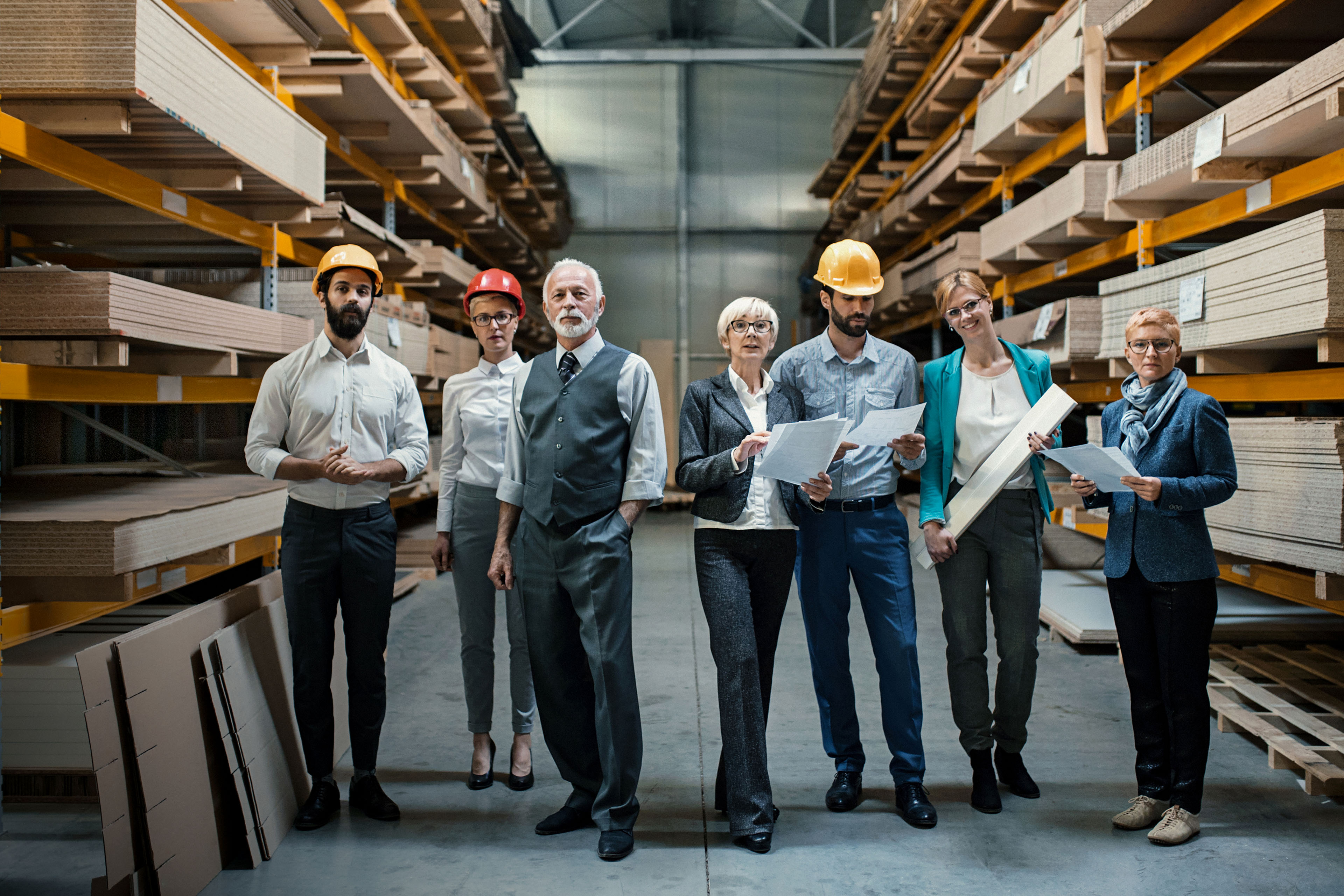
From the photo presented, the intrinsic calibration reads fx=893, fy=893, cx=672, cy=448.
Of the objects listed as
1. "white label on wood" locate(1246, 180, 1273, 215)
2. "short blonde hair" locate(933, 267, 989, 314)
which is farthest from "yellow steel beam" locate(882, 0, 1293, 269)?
"short blonde hair" locate(933, 267, 989, 314)

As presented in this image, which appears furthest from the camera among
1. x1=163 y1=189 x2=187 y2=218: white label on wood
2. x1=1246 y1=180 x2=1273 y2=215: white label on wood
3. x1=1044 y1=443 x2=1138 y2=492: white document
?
x1=1246 y1=180 x2=1273 y2=215: white label on wood

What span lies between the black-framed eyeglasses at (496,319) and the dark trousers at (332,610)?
94 cm

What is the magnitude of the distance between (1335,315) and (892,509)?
5.86 feet

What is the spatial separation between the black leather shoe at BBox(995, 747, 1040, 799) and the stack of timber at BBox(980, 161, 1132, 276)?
127 inches

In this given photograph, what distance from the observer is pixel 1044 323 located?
5582mm

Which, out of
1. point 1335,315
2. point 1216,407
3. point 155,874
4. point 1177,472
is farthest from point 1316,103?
point 155,874

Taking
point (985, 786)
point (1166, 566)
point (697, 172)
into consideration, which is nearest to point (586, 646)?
point (985, 786)

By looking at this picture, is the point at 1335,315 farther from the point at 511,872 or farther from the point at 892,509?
the point at 511,872

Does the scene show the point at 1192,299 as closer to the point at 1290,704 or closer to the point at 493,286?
the point at 1290,704

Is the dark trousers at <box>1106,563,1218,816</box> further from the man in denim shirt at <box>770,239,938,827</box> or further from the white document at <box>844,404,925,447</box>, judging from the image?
the white document at <box>844,404,925,447</box>

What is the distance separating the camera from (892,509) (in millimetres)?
3209

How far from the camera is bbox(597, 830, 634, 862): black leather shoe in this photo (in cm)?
293

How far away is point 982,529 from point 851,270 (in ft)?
3.47

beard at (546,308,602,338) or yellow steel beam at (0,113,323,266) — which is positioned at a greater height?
yellow steel beam at (0,113,323,266)
